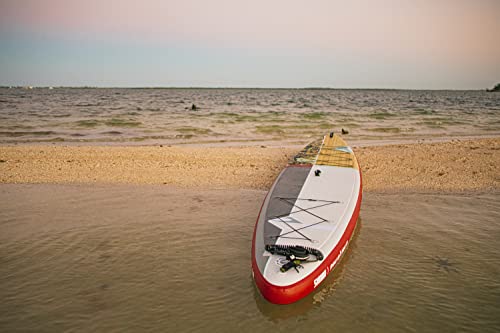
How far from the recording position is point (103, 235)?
245 inches

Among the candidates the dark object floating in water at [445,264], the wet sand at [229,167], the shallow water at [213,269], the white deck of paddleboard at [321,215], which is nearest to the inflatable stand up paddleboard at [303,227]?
the white deck of paddleboard at [321,215]

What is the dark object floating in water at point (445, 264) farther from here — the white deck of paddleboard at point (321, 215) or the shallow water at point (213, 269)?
the white deck of paddleboard at point (321, 215)

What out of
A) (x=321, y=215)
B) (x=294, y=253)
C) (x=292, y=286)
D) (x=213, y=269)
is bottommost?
(x=213, y=269)

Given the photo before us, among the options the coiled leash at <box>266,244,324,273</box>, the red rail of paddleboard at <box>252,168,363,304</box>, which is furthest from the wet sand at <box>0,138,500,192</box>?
the red rail of paddleboard at <box>252,168,363,304</box>

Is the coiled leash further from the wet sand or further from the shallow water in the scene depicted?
the wet sand

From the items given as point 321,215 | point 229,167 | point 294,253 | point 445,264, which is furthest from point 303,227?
point 229,167

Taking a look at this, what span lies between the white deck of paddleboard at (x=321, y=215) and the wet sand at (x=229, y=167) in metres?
1.50

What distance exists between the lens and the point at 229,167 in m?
10.7

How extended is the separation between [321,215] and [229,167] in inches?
207

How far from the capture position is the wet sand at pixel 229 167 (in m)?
9.20

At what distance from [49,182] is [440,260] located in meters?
9.16

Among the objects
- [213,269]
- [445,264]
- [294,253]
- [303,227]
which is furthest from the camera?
[303,227]

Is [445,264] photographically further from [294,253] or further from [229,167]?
[229,167]

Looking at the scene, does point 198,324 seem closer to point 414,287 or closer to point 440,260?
point 414,287
